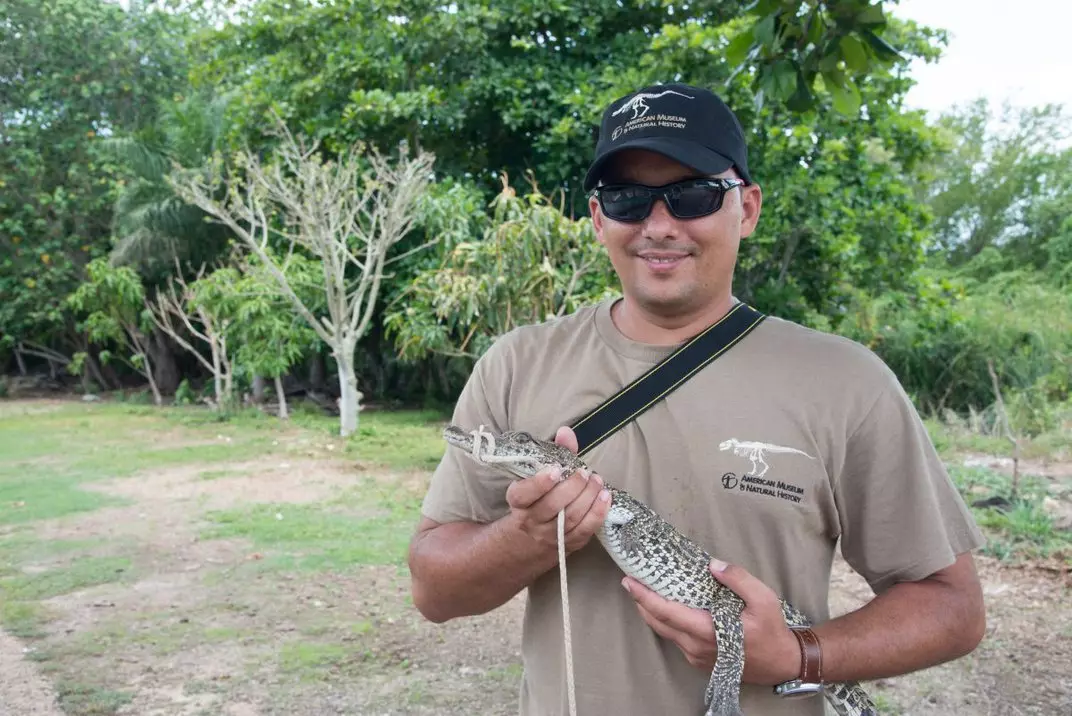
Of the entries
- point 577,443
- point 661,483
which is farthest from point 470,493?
point 661,483

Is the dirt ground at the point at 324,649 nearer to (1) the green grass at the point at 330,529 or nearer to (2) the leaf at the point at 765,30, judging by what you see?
(1) the green grass at the point at 330,529

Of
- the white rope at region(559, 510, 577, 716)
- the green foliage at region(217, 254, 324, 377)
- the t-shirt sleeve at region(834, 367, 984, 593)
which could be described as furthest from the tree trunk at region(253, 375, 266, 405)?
the t-shirt sleeve at region(834, 367, 984, 593)

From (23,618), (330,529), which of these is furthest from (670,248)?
(330,529)

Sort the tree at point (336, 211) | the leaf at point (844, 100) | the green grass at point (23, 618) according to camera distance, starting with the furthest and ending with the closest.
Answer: the tree at point (336, 211) < the green grass at point (23, 618) < the leaf at point (844, 100)

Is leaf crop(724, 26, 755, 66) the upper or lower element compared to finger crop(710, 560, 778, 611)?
upper

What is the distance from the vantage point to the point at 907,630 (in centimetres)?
162

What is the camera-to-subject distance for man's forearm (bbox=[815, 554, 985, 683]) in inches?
63.4

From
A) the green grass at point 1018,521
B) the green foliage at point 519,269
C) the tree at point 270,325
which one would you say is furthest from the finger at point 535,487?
the tree at point 270,325

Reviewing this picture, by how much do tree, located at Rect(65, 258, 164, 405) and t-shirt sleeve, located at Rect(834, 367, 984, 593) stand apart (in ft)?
58.9

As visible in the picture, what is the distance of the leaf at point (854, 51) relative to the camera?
3039 mm

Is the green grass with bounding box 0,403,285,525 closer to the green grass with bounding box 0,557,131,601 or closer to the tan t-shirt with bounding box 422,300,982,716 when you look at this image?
the green grass with bounding box 0,557,131,601

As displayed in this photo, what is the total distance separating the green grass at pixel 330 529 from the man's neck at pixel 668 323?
5.09m

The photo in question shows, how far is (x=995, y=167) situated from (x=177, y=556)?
20852 mm

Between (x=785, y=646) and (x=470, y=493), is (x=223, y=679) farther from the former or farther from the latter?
(x=785, y=646)
